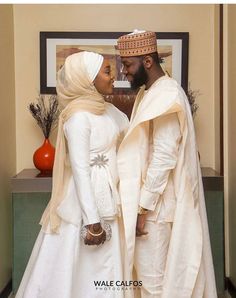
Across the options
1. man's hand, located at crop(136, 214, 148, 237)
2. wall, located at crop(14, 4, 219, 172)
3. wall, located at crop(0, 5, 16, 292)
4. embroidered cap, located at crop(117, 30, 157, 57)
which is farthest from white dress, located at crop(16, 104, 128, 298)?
wall, located at crop(14, 4, 219, 172)

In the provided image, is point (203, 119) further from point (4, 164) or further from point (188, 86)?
point (4, 164)

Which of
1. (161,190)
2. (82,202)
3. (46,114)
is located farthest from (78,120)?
(46,114)

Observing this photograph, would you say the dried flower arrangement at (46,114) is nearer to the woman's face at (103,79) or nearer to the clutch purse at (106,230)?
the woman's face at (103,79)

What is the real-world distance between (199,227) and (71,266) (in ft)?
2.02

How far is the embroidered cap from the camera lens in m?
2.05

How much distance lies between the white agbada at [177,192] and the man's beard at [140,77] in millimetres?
67

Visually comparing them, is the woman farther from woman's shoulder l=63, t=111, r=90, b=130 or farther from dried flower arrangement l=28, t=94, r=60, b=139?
dried flower arrangement l=28, t=94, r=60, b=139

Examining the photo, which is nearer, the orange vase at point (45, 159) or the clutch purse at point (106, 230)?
the clutch purse at point (106, 230)

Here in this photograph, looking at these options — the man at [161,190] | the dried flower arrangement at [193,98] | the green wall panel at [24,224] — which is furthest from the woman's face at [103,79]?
the dried flower arrangement at [193,98]

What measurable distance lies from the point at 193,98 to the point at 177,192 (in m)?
1.45

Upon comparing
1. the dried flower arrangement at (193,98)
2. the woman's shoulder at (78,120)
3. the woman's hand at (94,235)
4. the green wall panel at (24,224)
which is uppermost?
the dried flower arrangement at (193,98)

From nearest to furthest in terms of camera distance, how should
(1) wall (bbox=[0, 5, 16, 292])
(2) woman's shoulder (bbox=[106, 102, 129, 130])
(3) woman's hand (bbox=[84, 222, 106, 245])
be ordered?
(3) woman's hand (bbox=[84, 222, 106, 245]) < (2) woman's shoulder (bbox=[106, 102, 129, 130]) < (1) wall (bbox=[0, 5, 16, 292])

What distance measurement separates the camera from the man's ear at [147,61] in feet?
6.85

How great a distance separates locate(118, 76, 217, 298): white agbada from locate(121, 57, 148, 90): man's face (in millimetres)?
74
